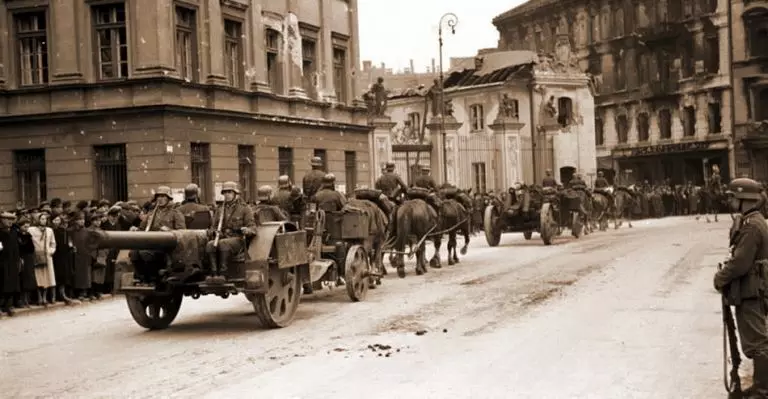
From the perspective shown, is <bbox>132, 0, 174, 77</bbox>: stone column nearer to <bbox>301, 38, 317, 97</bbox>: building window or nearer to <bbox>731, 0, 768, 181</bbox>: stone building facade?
<bbox>301, 38, 317, 97</bbox>: building window

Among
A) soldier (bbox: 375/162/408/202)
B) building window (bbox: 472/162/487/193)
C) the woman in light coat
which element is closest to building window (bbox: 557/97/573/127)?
building window (bbox: 472/162/487/193)

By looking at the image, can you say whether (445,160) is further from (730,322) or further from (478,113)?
(730,322)

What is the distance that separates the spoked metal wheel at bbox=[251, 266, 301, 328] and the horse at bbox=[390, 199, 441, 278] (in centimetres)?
657

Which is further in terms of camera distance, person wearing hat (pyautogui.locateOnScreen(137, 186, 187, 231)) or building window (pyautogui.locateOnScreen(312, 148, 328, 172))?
building window (pyautogui.locateOnScreen(312, 148, 328, 172))

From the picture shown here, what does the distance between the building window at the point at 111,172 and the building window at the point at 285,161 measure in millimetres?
6154

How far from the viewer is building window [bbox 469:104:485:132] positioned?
5484cm

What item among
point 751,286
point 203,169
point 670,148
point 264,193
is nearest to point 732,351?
point 751,286

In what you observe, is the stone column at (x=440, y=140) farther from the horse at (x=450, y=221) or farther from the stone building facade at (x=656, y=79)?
the stone building facade at (x=656, y=79)

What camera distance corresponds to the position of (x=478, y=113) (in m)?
55.2

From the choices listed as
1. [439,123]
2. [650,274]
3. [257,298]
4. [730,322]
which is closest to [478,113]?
[439,123]

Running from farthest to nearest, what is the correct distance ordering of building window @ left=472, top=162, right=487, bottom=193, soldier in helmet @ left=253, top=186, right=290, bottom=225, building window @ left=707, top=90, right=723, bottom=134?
building window @ left=707, top=90, right=723, bottom=134, building window @ left=472, top=162, right=487, bottom=193, soldier in helmet @ left=253, top=186, right=290, bottom=225

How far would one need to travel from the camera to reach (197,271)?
12680 mm

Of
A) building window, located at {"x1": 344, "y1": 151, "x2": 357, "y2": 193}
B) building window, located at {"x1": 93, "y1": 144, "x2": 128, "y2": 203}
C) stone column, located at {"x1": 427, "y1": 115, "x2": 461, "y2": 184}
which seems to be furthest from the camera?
stone column, located at {"x1": 427, "y1": 115, "x2": 461, "y2": 184}

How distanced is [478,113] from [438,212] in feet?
108
